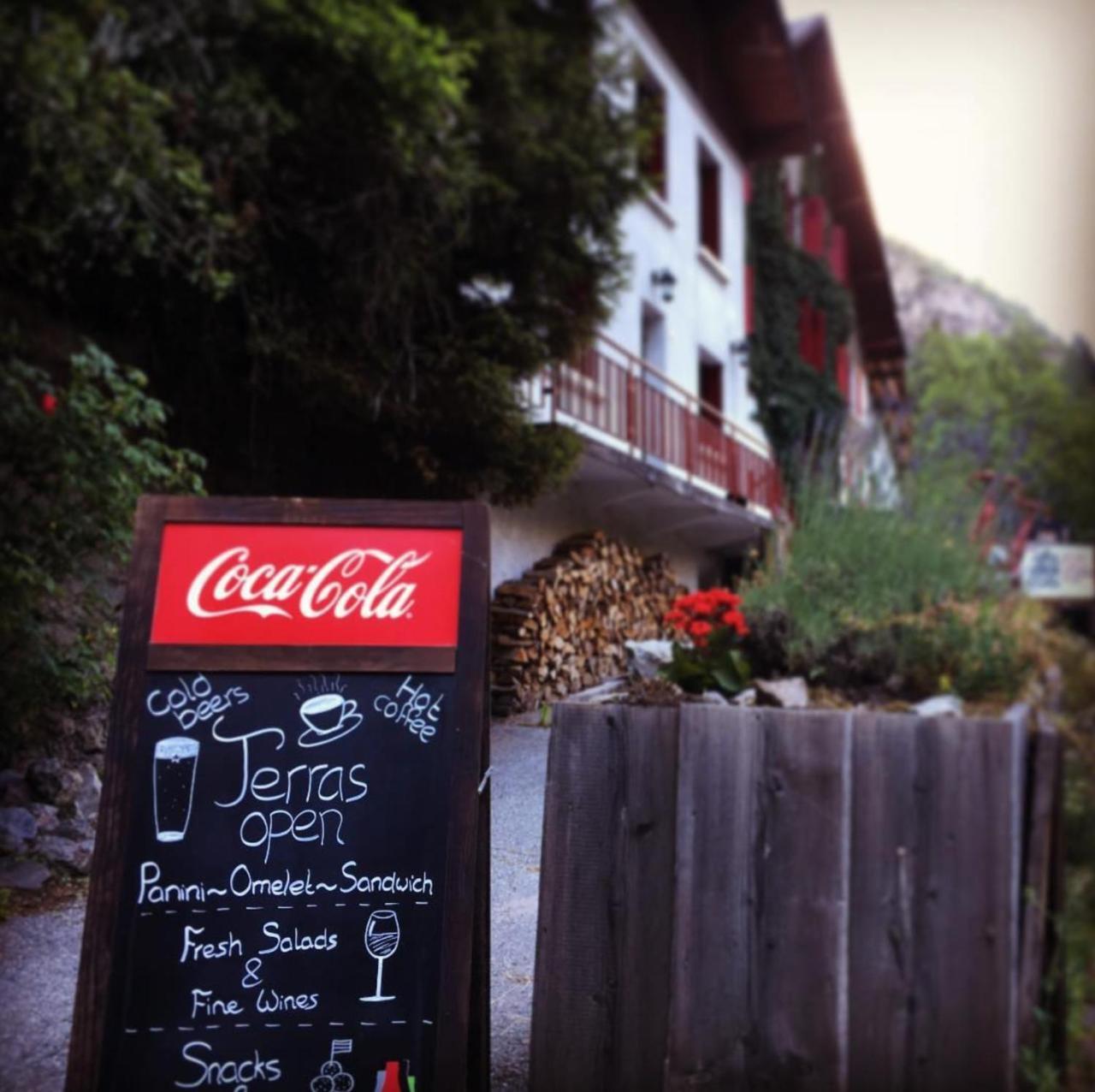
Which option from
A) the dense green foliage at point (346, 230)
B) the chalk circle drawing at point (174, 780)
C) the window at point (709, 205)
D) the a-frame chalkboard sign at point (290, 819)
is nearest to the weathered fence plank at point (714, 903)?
the a-frame chalkboard sign at point (290, 819)

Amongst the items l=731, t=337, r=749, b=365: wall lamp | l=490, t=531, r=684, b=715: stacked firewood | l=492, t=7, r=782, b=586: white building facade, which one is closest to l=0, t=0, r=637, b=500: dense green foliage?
l=492, t=7, r=782, b=586: white building facade

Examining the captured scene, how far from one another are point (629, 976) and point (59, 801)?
212 cm

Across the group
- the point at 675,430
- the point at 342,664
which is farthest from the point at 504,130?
the point at 342,664

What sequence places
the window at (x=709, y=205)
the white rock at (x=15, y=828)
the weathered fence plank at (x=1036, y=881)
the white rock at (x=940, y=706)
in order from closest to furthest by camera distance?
the weathered fence plank at (x=1036, y=881)
the white rock at (x=940, y=706)
the white rock at (x=15, y=828)
the window at (x=709, y=205)

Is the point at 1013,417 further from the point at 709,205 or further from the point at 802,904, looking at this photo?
the point at 709,205

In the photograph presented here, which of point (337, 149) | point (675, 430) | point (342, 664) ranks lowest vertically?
point (342, 664)

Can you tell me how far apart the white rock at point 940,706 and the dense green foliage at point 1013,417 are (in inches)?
15.0

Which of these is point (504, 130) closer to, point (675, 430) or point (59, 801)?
point (675, 430)

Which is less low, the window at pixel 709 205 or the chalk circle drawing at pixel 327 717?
the window at pixel 709 205

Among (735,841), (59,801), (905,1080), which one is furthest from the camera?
(59,801)

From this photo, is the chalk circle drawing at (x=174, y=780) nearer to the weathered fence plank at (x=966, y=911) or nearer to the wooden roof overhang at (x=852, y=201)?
the weathered fence plank at (x=966, y=911)

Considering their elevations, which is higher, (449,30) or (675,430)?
(449,30)

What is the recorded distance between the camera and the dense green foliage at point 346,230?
10.3 feet

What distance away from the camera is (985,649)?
5.90ft
